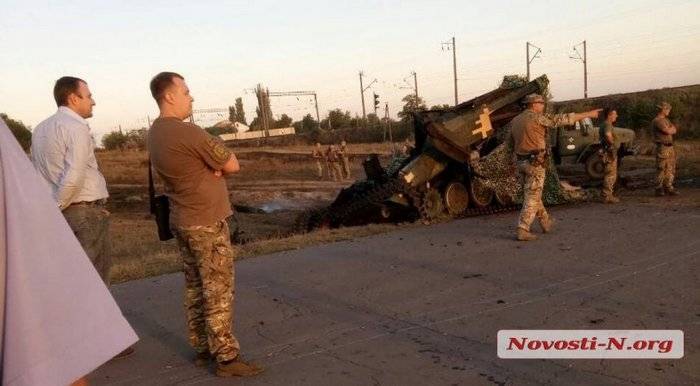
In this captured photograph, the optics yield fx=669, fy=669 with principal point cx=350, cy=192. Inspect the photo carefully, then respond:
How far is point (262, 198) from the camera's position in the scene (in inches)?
1011

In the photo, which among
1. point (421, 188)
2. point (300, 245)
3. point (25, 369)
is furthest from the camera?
point (421, 188)

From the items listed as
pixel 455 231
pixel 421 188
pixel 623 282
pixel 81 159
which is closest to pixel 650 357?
pixel 623 282

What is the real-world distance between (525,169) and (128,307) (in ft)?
17.6

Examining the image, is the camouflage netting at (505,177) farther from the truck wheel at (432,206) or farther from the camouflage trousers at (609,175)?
the truck wheel at (432,206)

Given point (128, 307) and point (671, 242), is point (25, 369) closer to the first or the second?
point (128, 307)

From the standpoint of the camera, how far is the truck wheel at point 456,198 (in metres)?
12.9

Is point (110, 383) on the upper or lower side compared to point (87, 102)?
lower

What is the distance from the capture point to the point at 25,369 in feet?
5.50

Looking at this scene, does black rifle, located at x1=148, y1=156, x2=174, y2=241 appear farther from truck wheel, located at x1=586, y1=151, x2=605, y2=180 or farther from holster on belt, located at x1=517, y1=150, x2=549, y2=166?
truck wheel, located at x1=586, y1=151, x2=605, y2=180

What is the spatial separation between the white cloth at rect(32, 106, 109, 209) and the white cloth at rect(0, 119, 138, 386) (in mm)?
3222

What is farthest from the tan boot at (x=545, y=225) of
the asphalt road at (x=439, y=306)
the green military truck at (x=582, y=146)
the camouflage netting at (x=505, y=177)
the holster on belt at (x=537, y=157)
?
the green military truck at (x=582, y=146)

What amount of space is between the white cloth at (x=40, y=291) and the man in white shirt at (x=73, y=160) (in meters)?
3.23

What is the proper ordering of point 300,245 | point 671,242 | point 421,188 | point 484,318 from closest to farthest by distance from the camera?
point 484,318 → point 671,242 → point 300,245 → point 421,188

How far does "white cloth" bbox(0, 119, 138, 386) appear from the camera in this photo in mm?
1678
